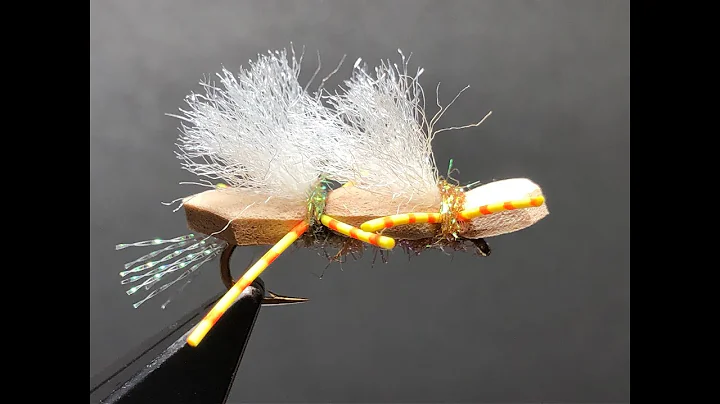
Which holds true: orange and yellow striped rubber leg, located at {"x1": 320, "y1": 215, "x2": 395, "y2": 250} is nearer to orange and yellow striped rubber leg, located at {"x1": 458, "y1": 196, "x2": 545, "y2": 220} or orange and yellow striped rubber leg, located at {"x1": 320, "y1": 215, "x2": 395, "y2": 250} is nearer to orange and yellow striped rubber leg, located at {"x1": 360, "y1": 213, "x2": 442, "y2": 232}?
orange and yellow striped rubber leg, located at {"x1": 360, "y1": 213, "x2": 442, "y2": 232}

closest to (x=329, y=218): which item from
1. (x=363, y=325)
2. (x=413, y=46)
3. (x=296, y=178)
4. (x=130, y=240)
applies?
(x=296, y=178)

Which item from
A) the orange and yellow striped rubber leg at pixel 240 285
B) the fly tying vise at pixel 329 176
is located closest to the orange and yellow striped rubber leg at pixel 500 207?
the fly tying vise at pixel 329 176

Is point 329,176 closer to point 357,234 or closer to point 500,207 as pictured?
point 357,234

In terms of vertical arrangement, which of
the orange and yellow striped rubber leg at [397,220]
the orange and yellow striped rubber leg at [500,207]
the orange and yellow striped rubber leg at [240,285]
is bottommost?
the orange and yellow striped rubber leg at [240,285]

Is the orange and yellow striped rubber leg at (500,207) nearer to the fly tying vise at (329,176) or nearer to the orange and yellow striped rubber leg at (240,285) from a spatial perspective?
the fly tying vise at (329,176)

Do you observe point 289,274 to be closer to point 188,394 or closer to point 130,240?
point 130,240

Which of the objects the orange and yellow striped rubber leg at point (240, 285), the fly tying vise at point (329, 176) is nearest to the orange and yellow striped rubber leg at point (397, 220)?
the fly tying vise at point (329, 176)

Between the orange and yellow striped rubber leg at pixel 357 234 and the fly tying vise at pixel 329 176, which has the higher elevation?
the fly tying vise at pixel 329 176

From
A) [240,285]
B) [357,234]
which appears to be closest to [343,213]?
[357,234]

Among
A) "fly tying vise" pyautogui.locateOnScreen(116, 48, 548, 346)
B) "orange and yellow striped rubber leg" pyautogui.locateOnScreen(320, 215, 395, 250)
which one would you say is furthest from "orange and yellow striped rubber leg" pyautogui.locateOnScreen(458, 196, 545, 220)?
"orange and yellow striped rubber leg" pyautogui.locateOnScreen(320, 215, 395, 250)
